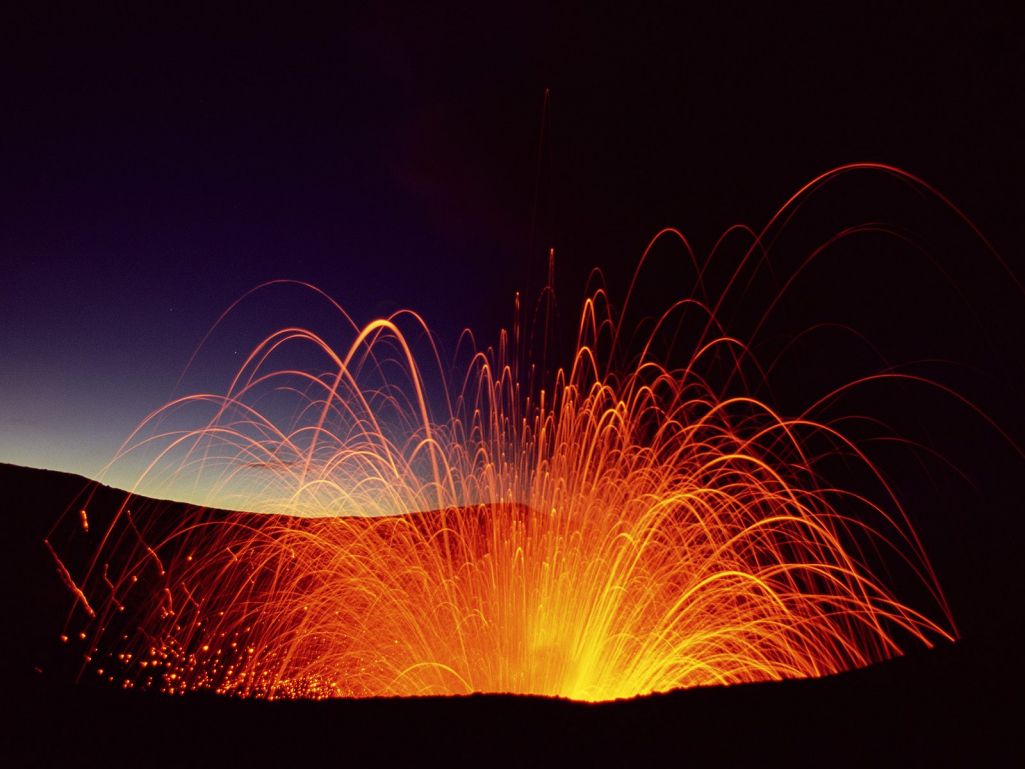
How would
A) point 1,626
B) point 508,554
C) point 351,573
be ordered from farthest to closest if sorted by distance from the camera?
point 351,573 → point 1,626 → point 508,554

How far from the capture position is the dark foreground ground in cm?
430

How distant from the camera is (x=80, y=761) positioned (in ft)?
15.0

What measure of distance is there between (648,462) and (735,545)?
4651 millimetres

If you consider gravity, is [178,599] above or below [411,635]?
above

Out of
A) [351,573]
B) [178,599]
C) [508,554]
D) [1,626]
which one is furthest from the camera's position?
[178,599]

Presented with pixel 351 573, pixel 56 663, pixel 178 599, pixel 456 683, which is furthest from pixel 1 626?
pixel 456 683

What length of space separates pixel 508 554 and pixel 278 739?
9822 millimetres

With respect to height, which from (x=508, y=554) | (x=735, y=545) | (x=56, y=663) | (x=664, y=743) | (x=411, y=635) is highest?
(x=735, y=545)

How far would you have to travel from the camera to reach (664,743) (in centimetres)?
436

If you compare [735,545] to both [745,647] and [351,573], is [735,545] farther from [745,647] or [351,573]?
[351,573]

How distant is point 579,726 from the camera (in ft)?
14.6

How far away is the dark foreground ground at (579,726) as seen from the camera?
4297 millimetres

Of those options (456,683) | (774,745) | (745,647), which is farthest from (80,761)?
(745,647)

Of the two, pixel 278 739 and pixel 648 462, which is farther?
pixel 648 462
